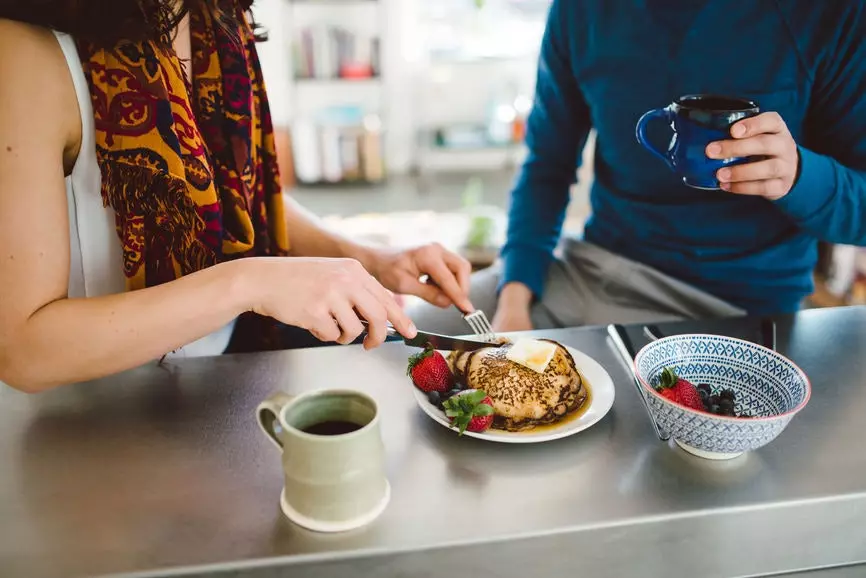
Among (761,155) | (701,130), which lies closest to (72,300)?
(701,130)

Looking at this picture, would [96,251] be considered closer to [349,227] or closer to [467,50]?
[349,227]

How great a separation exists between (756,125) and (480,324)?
489mm

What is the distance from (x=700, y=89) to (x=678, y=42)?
96mm

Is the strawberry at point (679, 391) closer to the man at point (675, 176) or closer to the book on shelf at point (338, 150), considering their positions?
the man at point (675, 176)

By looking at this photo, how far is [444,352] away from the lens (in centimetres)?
107

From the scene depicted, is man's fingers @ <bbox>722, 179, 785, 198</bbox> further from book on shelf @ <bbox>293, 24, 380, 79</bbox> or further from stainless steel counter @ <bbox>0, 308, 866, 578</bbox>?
book on shelf @ <bbox>293, 24, 380, 79</bbox>

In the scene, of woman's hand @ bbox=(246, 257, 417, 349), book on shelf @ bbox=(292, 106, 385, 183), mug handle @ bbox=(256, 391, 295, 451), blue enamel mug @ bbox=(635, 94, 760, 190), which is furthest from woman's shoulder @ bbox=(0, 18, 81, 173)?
book on shelf @ bbox=(292, 106, 385, 183)

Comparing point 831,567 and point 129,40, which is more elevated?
→ point 129,40

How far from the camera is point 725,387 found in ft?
3.17

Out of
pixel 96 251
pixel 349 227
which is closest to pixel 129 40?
pixel 96 251

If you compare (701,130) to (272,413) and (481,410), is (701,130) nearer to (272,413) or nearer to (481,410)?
(481,410)

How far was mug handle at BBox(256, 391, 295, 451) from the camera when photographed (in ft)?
2.47

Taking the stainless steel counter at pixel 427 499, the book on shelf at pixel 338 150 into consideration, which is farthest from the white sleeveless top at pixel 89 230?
the book on shelf at pixel 338 150

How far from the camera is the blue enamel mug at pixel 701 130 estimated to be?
1045mm
